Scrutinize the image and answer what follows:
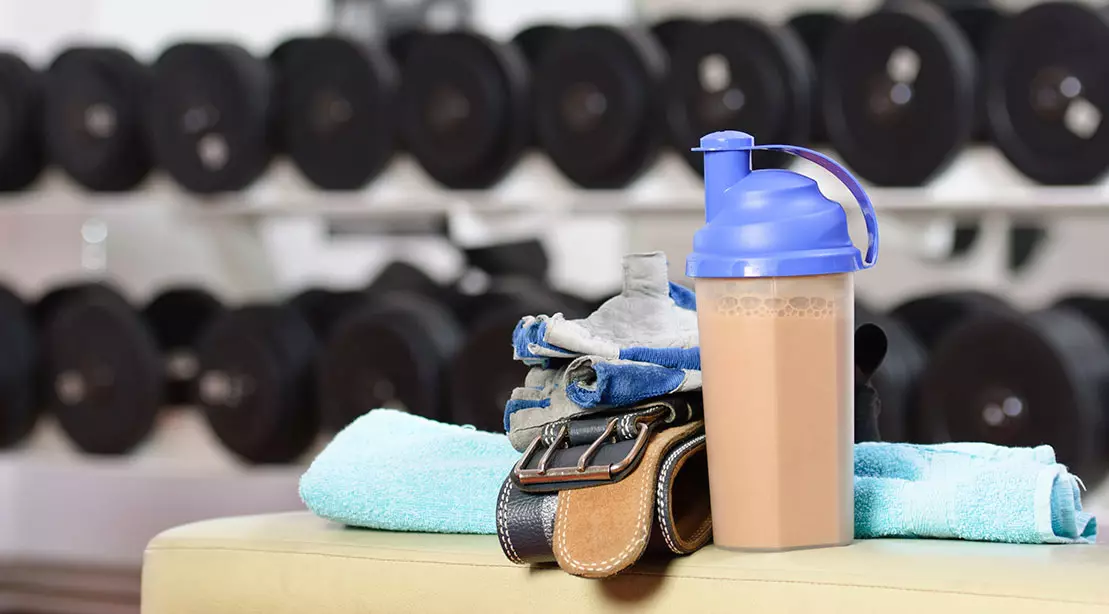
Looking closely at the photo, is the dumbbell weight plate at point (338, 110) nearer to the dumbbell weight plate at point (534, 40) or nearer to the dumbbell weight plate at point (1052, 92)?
the dumbbell weight plate at point (534, 40)

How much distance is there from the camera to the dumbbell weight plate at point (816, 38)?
2.70 meters

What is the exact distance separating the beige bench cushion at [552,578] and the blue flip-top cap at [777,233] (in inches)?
7.1

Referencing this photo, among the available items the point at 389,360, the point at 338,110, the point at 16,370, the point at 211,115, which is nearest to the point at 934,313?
the point at 389,360

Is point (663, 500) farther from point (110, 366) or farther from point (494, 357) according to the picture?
point (110, 366)

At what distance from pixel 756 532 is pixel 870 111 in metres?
1.86

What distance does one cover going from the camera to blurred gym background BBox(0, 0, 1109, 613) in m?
2.52

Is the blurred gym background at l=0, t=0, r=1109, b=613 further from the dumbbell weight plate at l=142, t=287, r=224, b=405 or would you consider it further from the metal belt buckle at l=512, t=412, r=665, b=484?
the metal belt buckle at l=512, t=412, r=665, b=484

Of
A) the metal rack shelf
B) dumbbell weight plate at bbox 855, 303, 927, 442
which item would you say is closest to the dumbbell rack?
the metal rack shelf

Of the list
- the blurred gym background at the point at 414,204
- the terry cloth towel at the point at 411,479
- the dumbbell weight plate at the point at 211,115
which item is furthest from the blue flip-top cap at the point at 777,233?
the dumbbell weight plate at the point at 211,115

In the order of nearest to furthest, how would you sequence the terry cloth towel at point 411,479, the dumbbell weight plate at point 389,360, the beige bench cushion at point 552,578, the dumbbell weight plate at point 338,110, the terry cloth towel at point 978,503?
the beige bench cushion at point 552,578, the terry cloth towel at point 978,503, the terry cloth towel at point 411,479, the dumbbell weight plate at point 389,360, the dumbbell weight plate at point 338,110

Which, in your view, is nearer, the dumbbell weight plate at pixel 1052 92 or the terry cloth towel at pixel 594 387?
the terry cloth towel at pixel 594 387

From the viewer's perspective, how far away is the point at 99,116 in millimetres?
3283

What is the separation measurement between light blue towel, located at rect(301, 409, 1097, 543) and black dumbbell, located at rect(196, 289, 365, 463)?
73.3 inches

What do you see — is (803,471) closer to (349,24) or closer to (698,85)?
(698,85)
